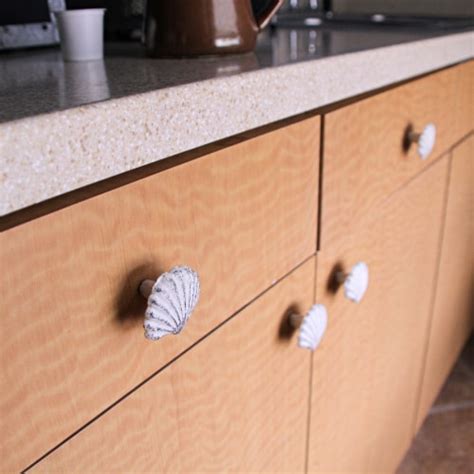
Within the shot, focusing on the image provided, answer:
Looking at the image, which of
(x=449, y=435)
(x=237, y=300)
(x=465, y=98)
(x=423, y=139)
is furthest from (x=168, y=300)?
(x=449, y=435)

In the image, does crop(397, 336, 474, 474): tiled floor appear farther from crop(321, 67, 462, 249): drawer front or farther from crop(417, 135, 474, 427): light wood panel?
crop(321, 67, 462, 249): drawer front

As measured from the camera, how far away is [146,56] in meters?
0.55

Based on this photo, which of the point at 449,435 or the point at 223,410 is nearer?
the point at 223,410

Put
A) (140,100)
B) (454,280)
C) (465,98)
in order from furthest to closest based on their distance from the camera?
(454,280)
(465,98)
(140,100)

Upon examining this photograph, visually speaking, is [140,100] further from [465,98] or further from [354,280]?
[465,98]

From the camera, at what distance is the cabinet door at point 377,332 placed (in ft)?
2.15

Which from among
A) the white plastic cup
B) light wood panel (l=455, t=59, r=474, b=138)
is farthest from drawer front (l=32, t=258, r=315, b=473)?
light wood panel (l=455, t=59, r=474, b=138)

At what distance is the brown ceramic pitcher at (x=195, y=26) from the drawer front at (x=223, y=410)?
0.22 metres

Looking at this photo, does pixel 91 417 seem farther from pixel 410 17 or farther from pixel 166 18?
pixel 410 17

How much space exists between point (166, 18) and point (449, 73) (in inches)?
18.5

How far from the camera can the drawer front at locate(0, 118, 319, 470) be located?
294mm

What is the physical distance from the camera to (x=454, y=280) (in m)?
1.15

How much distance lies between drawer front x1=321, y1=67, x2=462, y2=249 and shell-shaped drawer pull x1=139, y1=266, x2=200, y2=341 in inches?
9.3

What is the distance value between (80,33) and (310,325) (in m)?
0.35
